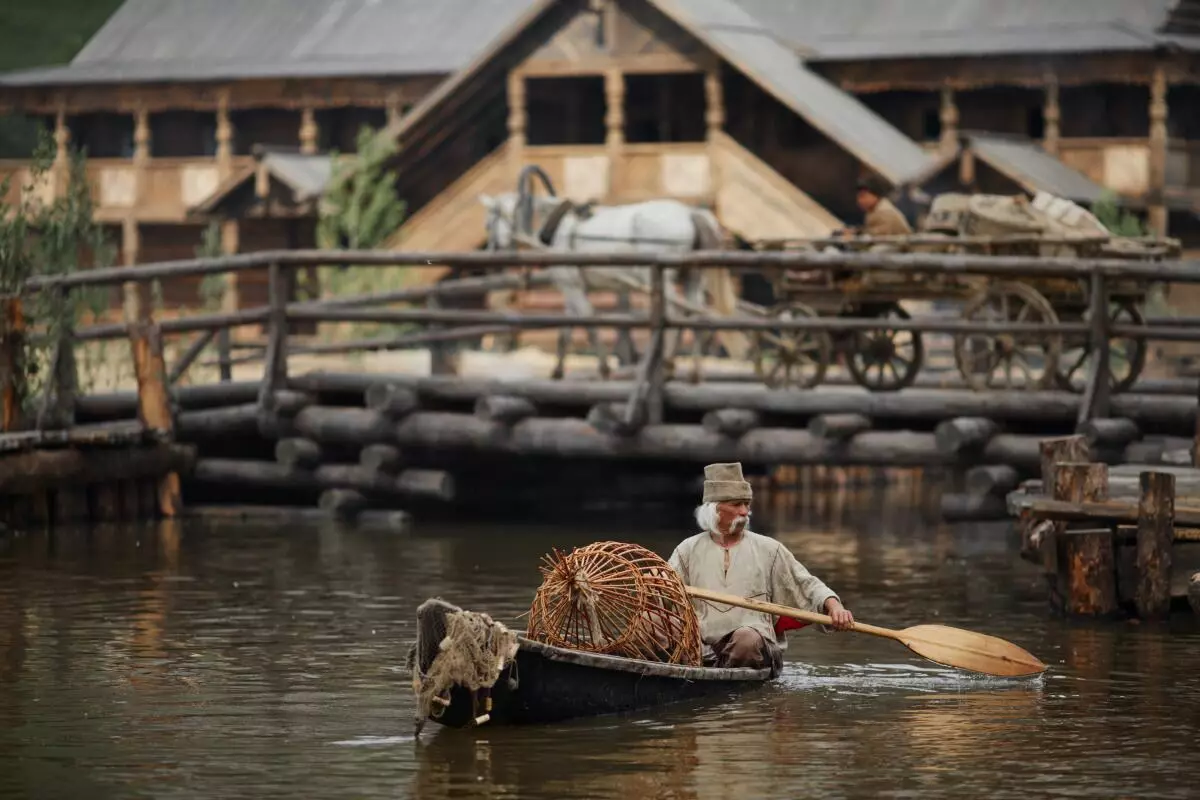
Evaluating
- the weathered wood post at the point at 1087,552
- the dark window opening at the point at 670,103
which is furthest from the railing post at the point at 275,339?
the dark window opening at the point at 670,103

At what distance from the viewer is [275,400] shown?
21484 millimetres

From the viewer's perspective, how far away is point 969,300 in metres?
21.1

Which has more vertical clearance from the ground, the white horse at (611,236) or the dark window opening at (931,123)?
the dark window opening at (931,123)

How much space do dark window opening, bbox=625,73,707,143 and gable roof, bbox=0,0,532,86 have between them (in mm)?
3252

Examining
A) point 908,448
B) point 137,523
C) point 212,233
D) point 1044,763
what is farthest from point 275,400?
point 212,233

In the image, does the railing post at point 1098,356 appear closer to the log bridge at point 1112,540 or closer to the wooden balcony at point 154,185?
the log bridge at point 1112,540

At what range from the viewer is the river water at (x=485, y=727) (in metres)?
10.2

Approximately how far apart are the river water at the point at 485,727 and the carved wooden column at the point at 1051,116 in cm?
2163

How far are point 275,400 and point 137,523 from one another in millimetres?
1530

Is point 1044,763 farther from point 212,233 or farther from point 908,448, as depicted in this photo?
point 212,233

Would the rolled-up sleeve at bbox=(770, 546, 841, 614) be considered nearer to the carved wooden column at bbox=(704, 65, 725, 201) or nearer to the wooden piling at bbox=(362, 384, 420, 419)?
the wooden piling at bbox=(362, 384, 420, 419)

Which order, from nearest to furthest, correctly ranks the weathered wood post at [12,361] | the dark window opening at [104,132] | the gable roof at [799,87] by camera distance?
the weathered wood post at [12,361] → the gable roof at [799,87] → the dark window opening at [104,132]

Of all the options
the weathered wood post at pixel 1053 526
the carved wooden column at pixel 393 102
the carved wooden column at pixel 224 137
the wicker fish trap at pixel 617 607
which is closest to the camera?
the wicker fish trap at pixel 617 607

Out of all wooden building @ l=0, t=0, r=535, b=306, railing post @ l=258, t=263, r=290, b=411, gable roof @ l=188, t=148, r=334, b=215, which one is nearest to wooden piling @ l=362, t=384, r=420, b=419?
railing post @ l=258, t=263, r=290, b=411
